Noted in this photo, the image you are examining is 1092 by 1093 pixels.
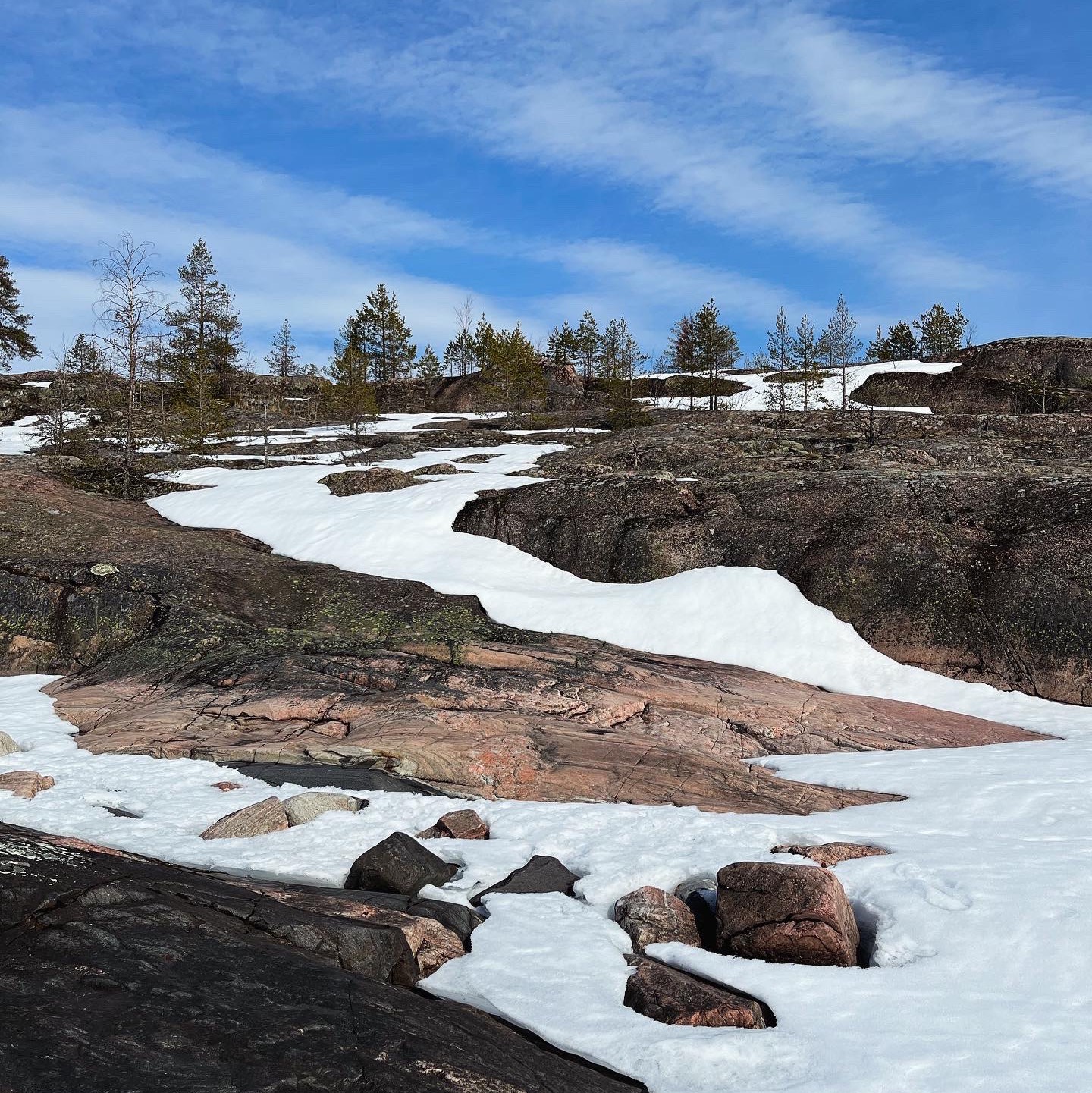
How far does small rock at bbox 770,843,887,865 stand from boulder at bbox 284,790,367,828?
3.89m

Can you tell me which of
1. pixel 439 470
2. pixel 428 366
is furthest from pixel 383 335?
pixel 439 470

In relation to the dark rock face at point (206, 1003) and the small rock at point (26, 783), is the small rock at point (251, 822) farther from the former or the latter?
the dark rock face at point (206, 1003)

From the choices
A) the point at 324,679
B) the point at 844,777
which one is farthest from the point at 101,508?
the point at 844,777

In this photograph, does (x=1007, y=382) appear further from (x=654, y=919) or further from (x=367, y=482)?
(x=654, y=919)

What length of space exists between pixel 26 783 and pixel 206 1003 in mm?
5414

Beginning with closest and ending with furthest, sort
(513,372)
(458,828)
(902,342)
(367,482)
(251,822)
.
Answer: (251,822), (458,828), (367,482), (513,372), (902,342)

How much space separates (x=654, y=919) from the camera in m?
5.32

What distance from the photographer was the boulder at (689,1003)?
425 centimetres

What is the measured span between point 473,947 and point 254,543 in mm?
14294

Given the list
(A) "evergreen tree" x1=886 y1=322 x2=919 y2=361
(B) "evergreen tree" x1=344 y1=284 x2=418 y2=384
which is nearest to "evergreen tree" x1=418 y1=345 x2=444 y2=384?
(B) "evergreen tree" x1=344 y1=284 x2=418 y2=384

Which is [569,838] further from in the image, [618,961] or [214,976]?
[214,976]

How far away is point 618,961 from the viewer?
486 cm

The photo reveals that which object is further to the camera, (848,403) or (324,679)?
(848,403)

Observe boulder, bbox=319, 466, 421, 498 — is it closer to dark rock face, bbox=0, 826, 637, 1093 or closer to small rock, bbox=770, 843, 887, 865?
small rock, bbox=770, 843, 887, 865
